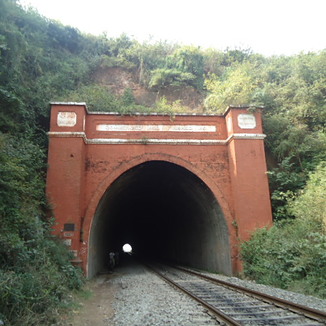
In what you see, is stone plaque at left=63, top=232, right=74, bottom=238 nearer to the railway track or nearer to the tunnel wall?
the tunnel wall

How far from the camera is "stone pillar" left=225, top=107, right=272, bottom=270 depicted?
11695 millimetres

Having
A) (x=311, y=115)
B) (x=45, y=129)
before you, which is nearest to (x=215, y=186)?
(x=311, y=115)

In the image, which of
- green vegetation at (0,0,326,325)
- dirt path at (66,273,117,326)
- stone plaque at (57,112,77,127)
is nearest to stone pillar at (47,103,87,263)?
stone plaque at (57,112,77,127)

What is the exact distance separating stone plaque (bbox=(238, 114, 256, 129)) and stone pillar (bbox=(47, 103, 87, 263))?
597 cm

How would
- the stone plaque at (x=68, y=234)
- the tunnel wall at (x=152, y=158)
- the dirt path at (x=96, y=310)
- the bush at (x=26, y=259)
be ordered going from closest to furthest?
the bush at (x=26, y=259) → the dirt path at (x=96, y=310) → the stone plaque at (x=68, y=234) → the tunnel wall at (x=152, y=158)

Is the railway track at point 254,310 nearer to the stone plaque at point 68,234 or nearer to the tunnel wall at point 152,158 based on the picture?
the tunnel wall at point 152,158

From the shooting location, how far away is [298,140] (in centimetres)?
1327

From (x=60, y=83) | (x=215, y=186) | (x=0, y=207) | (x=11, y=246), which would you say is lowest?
(x=11, y=246)

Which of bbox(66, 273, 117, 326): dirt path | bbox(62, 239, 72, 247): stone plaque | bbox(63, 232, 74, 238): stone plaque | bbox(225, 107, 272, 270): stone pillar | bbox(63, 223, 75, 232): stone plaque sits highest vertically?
bbox(225, 107, 272, 270): stone pillar

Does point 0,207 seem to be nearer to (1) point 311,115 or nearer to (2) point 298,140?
(2) point 298,140

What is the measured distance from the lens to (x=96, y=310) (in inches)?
266

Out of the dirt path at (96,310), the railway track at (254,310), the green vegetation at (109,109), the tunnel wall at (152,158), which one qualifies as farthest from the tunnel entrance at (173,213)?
the railway track at (254,310)

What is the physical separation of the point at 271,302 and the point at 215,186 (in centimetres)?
636

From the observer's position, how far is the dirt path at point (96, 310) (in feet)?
18.8
